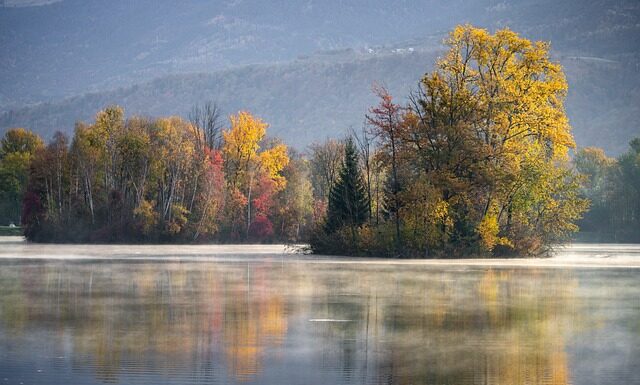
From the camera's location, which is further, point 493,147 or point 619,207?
point 619,207

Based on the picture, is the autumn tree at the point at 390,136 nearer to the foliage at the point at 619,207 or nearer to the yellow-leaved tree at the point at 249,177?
the yellow-leaved tree at the point at 249,177

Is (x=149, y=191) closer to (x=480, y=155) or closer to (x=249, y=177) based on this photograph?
(x=249, y=177)

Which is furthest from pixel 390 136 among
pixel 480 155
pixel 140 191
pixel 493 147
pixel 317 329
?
pixel 317 329

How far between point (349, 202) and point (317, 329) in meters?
38.5

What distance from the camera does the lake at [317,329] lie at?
597 inches

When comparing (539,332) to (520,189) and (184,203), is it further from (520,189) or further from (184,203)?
(184,203)

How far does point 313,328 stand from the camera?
20.5 meters

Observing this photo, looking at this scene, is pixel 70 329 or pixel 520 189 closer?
pixel 70 329

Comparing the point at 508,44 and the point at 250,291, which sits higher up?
the point at 508,44

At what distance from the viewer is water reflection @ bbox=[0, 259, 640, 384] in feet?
50.0

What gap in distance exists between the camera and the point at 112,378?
14500mm

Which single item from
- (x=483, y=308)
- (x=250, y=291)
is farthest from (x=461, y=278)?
(x=483, y=308)

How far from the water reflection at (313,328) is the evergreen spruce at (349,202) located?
22666mm

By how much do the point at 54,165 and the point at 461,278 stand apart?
63.1m
